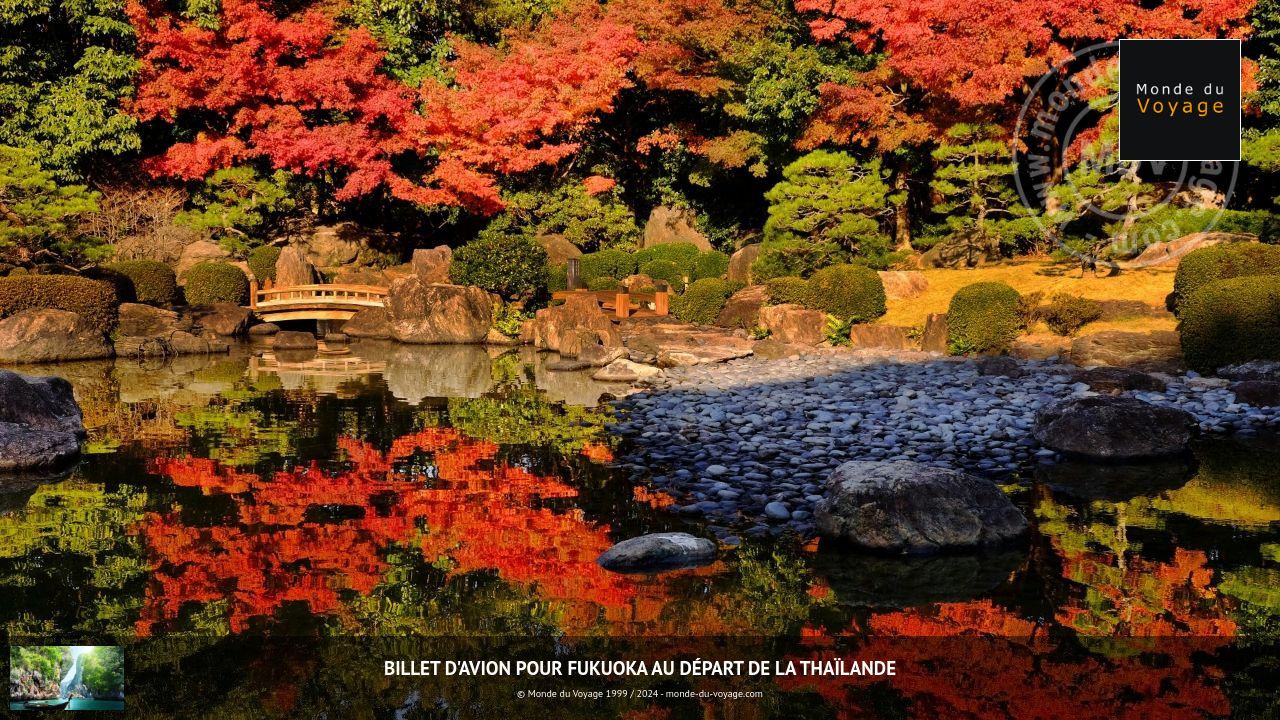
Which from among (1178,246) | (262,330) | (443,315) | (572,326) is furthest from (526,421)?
(262,330)

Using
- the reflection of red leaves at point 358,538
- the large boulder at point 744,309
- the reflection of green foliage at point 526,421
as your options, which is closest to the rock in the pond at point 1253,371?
the reflection of green foliage at point 526,421

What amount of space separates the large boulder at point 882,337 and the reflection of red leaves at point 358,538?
356 inches

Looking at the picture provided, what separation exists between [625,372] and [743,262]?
7.69m

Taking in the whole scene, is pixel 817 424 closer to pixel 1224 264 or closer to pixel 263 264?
pixel 1224 264

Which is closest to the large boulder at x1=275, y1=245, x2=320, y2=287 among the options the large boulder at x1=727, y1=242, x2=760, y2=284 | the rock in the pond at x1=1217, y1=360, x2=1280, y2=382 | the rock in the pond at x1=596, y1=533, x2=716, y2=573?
the large boulder at x1=727, y1=242, x2=760, y2=284

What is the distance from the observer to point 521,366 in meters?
16.8

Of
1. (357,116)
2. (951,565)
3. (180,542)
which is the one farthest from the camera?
(357,116)

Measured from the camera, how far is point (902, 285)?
1786 cm

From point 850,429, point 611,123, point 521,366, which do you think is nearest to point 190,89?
point 611,123

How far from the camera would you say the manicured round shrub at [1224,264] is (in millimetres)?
12836

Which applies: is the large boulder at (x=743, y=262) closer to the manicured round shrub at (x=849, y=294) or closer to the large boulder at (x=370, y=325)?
the manicured round shrub at (x=849, y=294)

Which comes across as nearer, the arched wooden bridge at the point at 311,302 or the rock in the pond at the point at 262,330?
the rock in the pond at the point at 262,330

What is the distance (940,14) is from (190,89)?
57.7ft

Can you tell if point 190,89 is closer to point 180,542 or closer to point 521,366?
point 521,366
